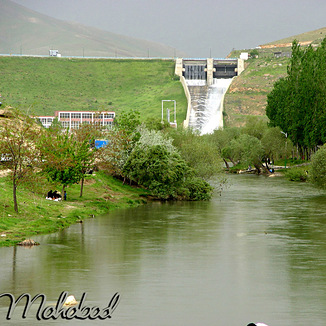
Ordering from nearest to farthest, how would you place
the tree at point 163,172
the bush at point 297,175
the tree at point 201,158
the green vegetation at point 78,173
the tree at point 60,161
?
the green vegetation at point 78,173, the tree at point 60,161, the tree at point 163,172, the tree at point 201,158, the bush at point 297,175

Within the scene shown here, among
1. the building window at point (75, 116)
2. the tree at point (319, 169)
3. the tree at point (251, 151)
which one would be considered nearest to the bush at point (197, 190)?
the tree at point (319, 169)

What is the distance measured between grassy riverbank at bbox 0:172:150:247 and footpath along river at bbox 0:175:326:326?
1264 millimetres

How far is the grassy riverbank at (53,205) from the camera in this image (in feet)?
133

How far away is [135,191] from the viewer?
66500mm

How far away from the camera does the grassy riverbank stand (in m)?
40.6

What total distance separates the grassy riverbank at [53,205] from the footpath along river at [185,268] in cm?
126

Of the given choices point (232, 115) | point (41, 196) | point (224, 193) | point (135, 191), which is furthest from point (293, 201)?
point (232, 115)

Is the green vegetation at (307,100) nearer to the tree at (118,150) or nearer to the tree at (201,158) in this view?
the tree at (201,158)

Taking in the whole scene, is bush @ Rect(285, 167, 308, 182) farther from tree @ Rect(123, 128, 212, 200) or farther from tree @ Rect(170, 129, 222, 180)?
tree @ Rect(123, 128, 212, 200)

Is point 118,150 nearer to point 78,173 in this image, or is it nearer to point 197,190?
point 197,190

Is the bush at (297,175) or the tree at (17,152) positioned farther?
the bush at (297,175)

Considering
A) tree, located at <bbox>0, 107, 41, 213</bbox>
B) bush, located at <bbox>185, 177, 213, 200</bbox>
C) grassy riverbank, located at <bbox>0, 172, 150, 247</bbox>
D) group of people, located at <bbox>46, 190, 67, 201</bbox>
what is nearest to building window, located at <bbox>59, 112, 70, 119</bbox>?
grassy riverbank, located at <bbox>0, 172, 150, 247</bbox>

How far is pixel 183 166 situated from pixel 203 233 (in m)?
18.4

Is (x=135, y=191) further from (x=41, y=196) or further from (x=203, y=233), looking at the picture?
(x=203, y=233)
